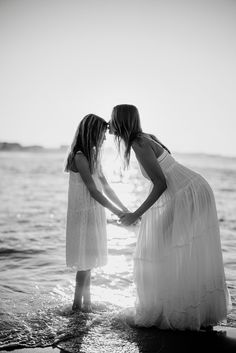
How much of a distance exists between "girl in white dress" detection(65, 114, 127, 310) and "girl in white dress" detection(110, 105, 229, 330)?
0.48 meters

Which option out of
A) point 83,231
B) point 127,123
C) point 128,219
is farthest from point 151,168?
point 83,231

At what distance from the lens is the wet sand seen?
12.4ft

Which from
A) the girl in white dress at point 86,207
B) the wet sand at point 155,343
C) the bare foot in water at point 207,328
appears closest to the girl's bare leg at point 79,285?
the girl in white dress at point 86,207

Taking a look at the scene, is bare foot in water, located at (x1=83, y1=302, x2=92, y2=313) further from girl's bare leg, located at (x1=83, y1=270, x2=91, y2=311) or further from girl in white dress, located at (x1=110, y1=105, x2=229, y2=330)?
girl in white dress, located at (x1=110, y1=105, x2=229, y2=330)

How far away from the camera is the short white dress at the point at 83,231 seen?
473 centimetres

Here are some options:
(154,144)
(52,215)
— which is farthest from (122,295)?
(52,215)

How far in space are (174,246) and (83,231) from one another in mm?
1173

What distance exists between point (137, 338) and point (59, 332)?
0.82 m

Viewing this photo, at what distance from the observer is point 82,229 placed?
187 inches

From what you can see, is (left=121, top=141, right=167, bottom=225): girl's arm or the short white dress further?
the short white dress

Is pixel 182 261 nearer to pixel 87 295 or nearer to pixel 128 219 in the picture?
pixel 128 219

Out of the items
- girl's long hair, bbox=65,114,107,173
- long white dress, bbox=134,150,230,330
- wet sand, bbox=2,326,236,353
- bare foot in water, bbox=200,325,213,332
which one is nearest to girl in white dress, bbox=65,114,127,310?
girl's long hair, bbox=65,114,107,173

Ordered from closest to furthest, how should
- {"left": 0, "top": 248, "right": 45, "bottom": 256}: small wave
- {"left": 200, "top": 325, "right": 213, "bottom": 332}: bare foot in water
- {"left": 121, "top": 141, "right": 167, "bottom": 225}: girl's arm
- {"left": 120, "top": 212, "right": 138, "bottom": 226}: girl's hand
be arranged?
1. {"left": 121, "top": 141, "right": 167, "bottom": 225}: girl's arm
2. {"left": 200, "top": 325, "right": 213, "bottom": 332}: bare foot in water
3. {"left": 120, "top": 212, "right": 138, "bottom": 226}: girl's hand
4. {"left": 0, "top": 248, "right": 45, "bottom": 256}: small wave

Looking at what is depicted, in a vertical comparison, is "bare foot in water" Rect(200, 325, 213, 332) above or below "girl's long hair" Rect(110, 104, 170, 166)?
Answer: below
